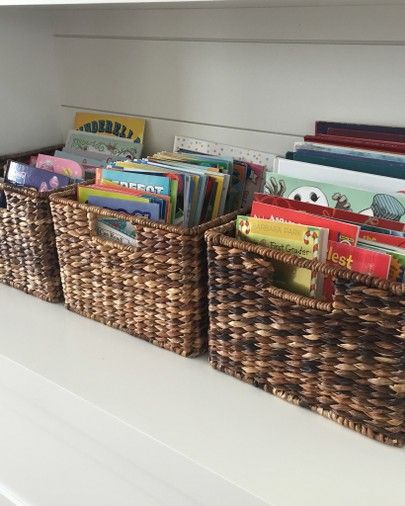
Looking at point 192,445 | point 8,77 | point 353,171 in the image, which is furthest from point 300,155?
point 8,77

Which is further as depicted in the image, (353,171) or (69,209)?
(69,209)

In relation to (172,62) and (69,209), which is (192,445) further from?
(172,62)

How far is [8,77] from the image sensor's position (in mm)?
1170

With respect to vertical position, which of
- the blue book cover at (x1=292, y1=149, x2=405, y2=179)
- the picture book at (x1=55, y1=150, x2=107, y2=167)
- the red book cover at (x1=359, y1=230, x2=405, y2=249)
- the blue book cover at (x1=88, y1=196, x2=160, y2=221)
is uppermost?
the blue book cover at (x1=292, y1=149, x2=405, y2=179)

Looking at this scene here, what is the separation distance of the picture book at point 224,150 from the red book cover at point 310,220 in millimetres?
267

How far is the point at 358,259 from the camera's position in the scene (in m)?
0.64

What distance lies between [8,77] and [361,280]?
2.98ft

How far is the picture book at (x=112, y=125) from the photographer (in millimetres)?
1169

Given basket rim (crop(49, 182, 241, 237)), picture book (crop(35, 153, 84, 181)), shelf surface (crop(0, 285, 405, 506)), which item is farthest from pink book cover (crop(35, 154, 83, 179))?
shelf surface (crop(0, 285, 405, 506))

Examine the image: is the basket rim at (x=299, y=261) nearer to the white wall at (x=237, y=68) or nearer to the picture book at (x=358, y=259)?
the picture book at (x=358, y=259)

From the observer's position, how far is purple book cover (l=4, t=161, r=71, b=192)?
984 millimetres

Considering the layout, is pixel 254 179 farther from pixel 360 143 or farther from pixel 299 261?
pixel 299 261

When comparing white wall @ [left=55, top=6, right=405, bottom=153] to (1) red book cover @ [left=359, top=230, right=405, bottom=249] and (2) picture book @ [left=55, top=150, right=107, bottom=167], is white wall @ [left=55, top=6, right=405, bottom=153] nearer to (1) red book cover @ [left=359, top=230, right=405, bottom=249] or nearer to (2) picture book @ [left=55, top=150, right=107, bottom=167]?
(2) picture book @ [left=55, top=150, right=107, bottom=167]

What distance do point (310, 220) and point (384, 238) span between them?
0.09 metres
